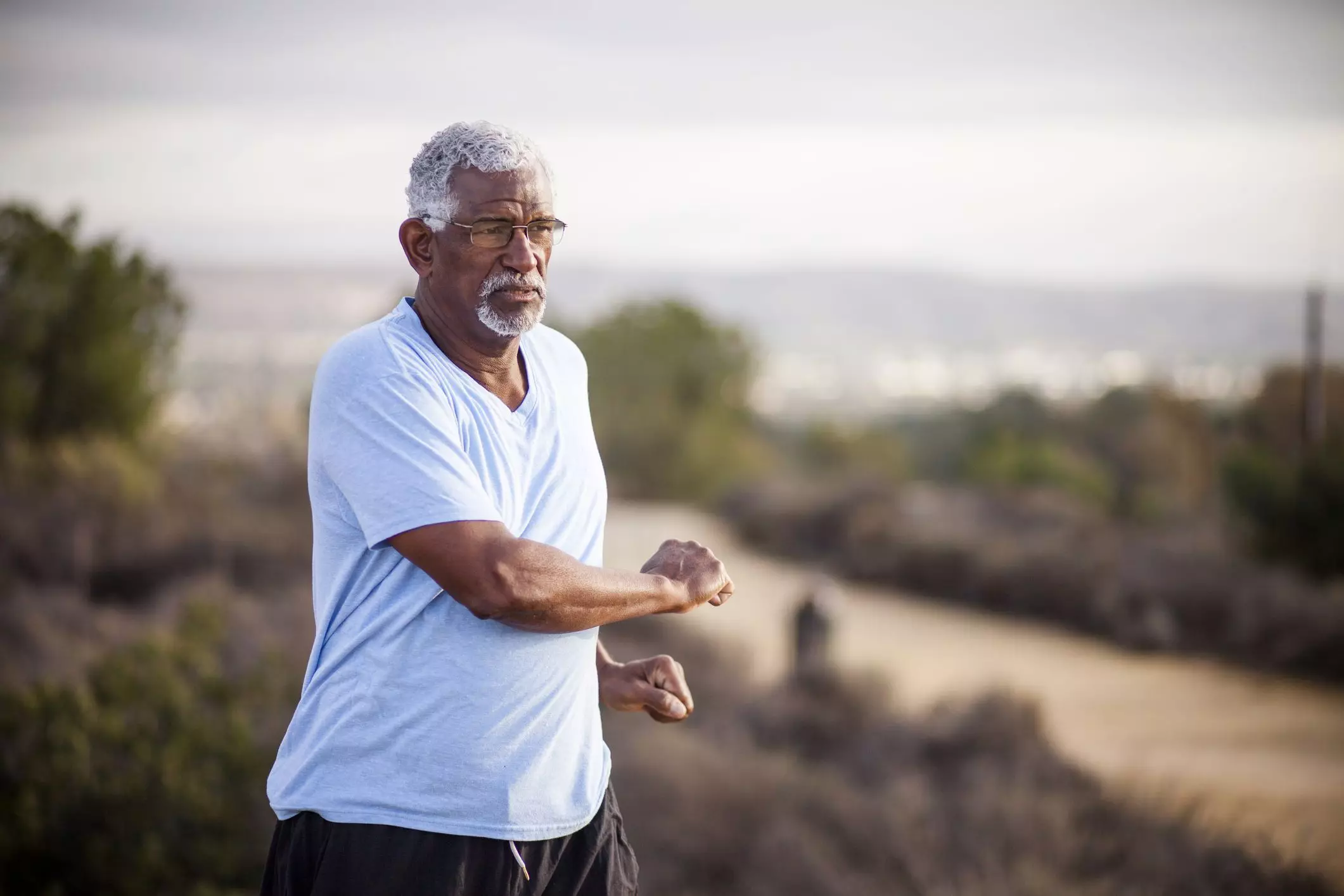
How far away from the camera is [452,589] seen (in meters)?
1.57

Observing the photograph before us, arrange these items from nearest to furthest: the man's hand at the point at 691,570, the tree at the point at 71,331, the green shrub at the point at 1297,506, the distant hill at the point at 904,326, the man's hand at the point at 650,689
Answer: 1. the man's hand at the point at 691,570
2. the man's hand at the point at 650,689
3. the tree at the point at 71,331
4. the green shrub at the point at 1297,506
5. the distant hill at the point at 904,326

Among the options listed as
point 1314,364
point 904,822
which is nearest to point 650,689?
point 904,822

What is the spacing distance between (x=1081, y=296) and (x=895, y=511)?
58.8 meters

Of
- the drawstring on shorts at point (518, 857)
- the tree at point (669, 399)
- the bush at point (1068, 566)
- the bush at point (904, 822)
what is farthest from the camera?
the tree at point (669, 399)

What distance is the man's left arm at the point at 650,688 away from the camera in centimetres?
205

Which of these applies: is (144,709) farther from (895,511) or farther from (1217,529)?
(1217,529)

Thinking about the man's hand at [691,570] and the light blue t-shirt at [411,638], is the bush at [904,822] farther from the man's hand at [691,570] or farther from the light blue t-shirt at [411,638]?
the light blue t-shirt at [411,638]

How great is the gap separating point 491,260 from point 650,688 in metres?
0.82

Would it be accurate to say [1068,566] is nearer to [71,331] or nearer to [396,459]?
[71,331]

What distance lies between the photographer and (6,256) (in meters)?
9.62

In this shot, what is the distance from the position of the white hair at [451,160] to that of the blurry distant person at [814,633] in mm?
5079

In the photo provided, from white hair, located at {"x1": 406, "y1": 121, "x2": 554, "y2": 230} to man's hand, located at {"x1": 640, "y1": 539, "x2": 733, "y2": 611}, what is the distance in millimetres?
626

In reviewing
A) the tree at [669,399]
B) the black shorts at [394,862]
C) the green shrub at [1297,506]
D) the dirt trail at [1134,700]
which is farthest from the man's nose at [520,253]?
the tree at [669,399]

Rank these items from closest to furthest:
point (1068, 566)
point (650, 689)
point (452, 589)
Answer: point (452, 589), point (650, 689), point (1068, 566)
